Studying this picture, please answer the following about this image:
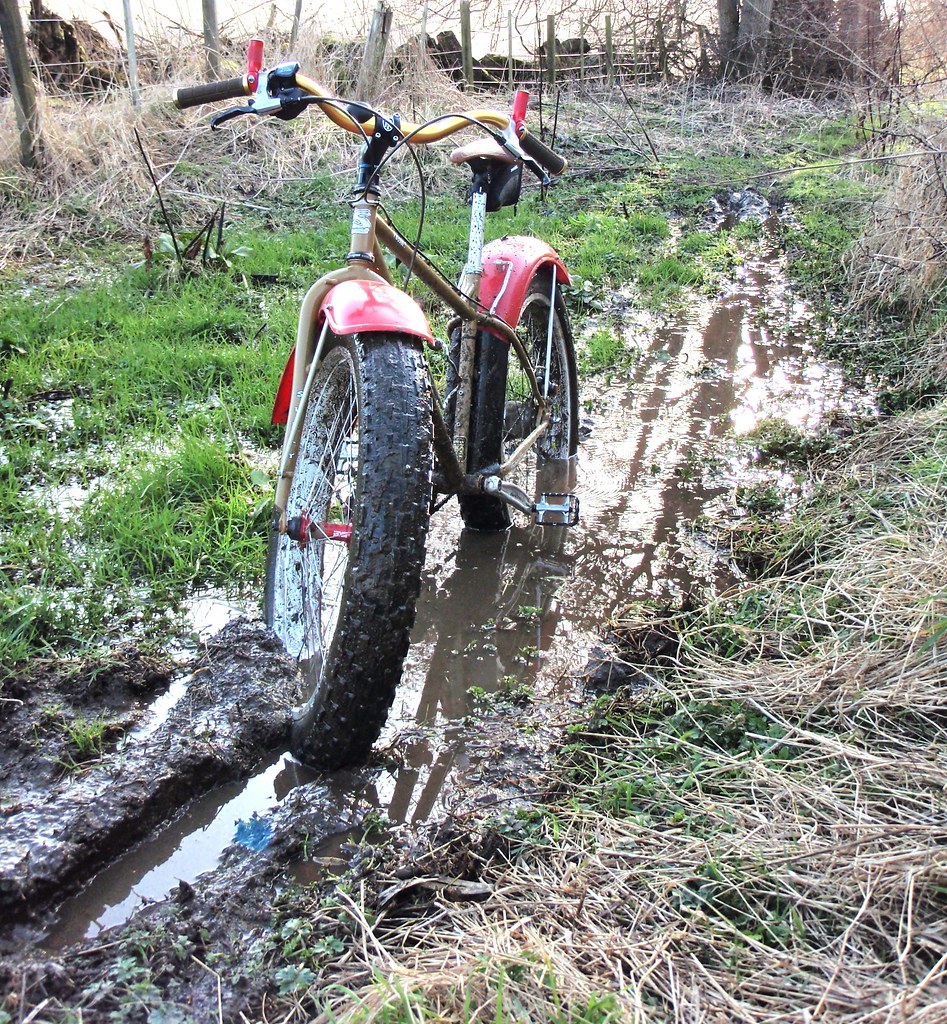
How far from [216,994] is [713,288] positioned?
20.2 feet

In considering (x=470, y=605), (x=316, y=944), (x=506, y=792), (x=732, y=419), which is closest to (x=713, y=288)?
(x=732, y=419)

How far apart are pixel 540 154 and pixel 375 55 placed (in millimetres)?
7171

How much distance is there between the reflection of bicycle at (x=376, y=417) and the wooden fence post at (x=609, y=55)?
10582 millimetres

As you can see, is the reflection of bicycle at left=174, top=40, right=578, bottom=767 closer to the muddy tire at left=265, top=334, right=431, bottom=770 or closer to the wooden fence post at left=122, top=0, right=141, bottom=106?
the muddy tire at left=265, top=334, right=431, bottom=770

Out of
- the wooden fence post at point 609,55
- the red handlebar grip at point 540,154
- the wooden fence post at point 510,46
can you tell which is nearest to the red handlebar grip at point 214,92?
the red handlebar grip at point 540,154

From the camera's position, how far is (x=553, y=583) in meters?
3.31

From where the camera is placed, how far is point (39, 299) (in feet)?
18.0

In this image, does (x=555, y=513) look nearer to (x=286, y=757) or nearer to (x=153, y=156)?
(x=286, y=757)

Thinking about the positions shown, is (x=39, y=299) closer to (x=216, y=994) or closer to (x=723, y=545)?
(x=723, y=545)

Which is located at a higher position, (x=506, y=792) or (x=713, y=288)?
(x=713, y=288)

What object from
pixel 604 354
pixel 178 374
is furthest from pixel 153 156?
pixel 604 354

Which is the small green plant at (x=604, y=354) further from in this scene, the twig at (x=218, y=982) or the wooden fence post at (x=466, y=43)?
the wooden fence post at (x=466, y=43)

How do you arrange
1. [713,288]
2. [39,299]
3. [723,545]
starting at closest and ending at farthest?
[723,545] → [39,299] → [713,288]

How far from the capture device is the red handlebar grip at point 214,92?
2373mm
